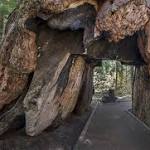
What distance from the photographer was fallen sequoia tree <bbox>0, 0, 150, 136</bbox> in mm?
9242

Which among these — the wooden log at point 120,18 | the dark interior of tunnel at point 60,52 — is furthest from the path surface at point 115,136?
the wooden log at point 120,18

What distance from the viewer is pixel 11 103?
1137 centimetres

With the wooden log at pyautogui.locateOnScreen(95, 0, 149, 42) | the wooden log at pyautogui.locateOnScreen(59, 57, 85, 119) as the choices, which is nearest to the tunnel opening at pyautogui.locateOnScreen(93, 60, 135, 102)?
the wooden log at pyautogui.locateOnScreen(59, 57, 85, 119)

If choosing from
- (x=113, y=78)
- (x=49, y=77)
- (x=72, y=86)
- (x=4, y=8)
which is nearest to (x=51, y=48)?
(x=49, y=77)

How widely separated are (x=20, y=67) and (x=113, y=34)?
3.20 metres

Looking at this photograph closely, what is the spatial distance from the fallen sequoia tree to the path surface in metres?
1.55

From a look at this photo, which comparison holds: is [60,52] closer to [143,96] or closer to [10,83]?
[10,83]

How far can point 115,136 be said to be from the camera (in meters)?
11.5

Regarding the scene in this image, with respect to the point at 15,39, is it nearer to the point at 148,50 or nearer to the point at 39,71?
the point at 39,71

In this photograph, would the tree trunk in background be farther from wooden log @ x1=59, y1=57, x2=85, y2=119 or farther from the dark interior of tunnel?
wooden log @ x1=59, y1=57, x2=85, y2=119

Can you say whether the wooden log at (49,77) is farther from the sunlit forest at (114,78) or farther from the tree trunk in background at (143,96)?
the sunlit forest at (114,78)

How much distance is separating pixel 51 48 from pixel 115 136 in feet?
12.5

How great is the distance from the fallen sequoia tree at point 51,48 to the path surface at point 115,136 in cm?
155

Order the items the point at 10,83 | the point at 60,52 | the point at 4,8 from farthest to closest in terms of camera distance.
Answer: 1. the point at 4,8
2. the point at 10,83
3. the point at 60,52
